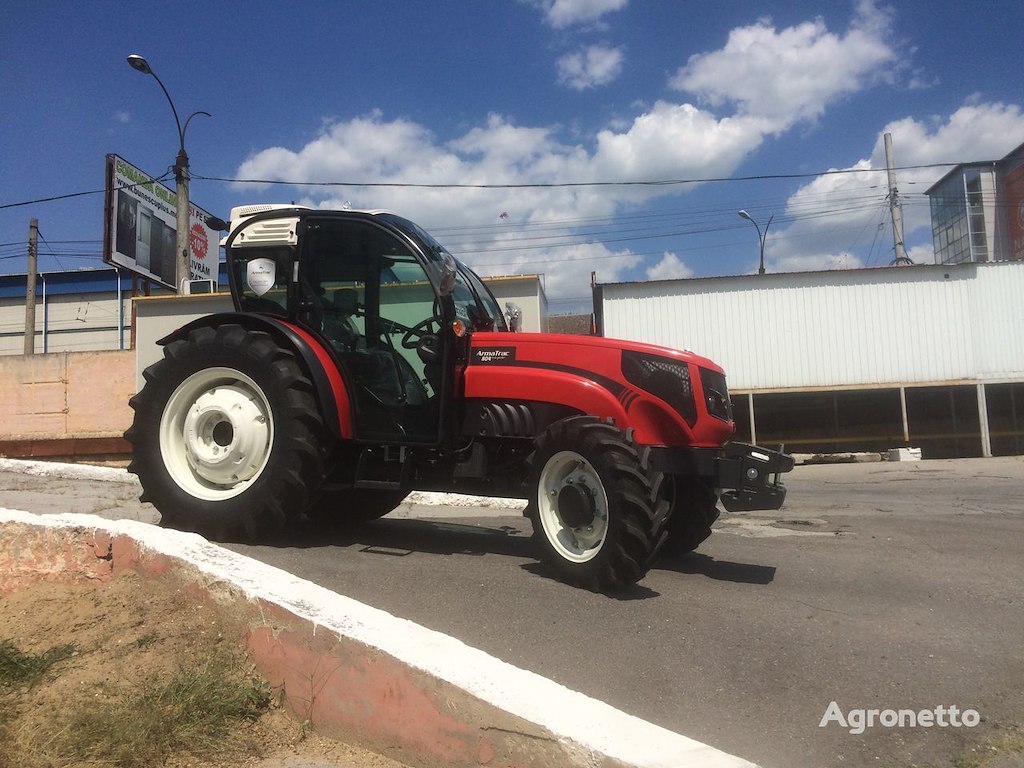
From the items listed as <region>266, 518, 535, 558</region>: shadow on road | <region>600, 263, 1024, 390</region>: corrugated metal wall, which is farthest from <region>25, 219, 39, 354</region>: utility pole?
<region>266, 518, 535, 558</region>: shadow on road

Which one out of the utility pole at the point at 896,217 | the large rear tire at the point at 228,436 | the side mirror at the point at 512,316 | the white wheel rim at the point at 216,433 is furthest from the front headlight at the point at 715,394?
the utility pole at the point at 896,217

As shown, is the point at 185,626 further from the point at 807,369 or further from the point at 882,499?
the point at 807,369

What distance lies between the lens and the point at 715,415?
5.19 metres


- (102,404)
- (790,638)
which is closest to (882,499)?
(790,638)

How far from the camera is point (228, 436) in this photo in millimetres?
5645

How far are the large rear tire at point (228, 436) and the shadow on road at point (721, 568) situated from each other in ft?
8.95

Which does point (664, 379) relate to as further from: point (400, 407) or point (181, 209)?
point (181, 209)

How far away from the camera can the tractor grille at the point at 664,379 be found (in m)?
4.96

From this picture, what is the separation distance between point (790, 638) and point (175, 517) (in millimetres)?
4308

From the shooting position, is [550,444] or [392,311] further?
[392,311]

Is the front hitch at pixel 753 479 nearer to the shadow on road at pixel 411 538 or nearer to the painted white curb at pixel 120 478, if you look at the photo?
the shadow on road at pixel 411 538

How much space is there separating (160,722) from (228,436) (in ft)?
9.99

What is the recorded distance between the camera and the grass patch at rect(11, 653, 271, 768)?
271cm

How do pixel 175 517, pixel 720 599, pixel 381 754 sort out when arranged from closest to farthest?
pixel 381 754, pixel 720 599, pixel 175 517
